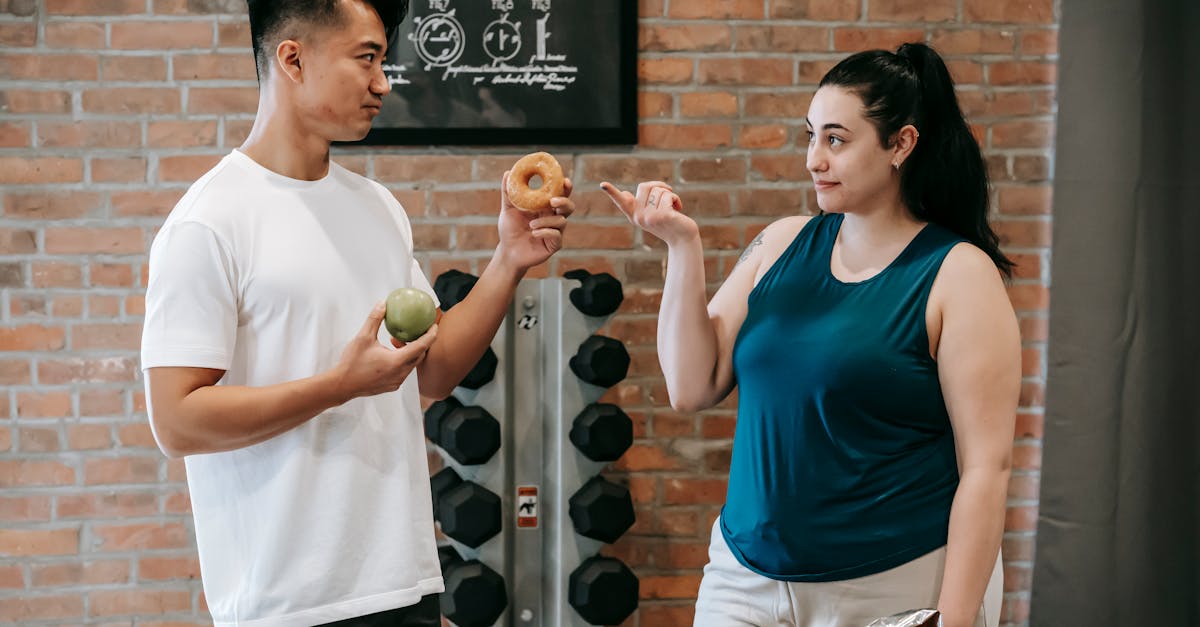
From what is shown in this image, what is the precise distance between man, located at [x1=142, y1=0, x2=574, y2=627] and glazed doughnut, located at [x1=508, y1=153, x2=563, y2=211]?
0.74 feet

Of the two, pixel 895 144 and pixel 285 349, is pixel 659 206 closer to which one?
pixel 895 144

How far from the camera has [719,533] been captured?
1.56 m

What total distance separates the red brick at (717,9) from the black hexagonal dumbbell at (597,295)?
79 centimetres

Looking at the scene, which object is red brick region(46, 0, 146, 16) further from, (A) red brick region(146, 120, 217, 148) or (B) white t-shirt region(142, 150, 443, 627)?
(B) white t-shirt region(142, 150, 443, 627)

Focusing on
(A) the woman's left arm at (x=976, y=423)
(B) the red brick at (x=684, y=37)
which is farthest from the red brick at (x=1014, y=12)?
(A) the woman's left arm at (x=976, y=423)

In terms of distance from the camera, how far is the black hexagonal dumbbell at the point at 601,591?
2.08 m

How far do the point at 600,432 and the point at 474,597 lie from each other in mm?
423

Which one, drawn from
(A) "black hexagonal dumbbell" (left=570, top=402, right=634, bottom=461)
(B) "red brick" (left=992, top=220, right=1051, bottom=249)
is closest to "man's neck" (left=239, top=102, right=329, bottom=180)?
(A) "black hexagonal dumbbell" (left=570, top=402, right=634, bottom=461)

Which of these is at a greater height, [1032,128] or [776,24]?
[776,24]

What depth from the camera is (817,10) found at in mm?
2498

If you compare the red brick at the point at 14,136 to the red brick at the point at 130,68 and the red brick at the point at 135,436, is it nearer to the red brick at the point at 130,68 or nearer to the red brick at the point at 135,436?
the red brick at the point at 130,68

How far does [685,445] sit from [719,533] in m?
0.96

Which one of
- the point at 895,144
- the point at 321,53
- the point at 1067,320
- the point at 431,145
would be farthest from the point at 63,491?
the point at 1067,320

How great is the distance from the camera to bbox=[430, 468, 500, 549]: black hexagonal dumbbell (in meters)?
2.03
